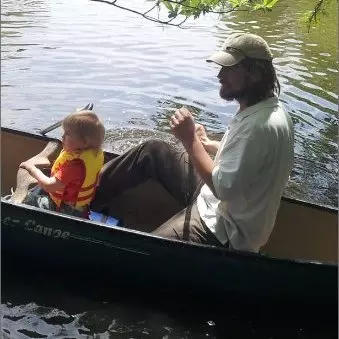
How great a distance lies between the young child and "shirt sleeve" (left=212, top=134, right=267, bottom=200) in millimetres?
931

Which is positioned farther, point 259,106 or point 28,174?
point 28,174

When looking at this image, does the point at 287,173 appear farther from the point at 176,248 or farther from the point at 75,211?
the point at 75,211

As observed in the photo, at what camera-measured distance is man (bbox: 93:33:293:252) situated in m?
3.25

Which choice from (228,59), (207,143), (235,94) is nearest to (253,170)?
(235,94)

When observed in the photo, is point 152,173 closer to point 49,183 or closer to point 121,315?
point 49,183

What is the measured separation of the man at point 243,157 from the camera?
3246 millimetres

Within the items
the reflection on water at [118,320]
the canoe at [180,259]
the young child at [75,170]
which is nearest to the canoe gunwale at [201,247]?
the canoe at [180,259]

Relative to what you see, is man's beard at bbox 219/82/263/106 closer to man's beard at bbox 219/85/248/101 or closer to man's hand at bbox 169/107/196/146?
man's beard at bbox 219/85/248/101

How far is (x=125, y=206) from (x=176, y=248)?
1.11 meters

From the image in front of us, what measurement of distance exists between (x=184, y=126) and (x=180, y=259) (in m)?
0.85

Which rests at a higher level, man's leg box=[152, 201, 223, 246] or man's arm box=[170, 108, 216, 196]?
man's arm box=[170, 108, 216, 196]

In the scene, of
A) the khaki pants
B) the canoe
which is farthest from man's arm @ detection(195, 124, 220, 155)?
the canoe

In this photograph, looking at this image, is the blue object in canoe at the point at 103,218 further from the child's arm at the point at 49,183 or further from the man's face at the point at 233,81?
the man's face at the point at 233,81

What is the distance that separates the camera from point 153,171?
14.3 ft
